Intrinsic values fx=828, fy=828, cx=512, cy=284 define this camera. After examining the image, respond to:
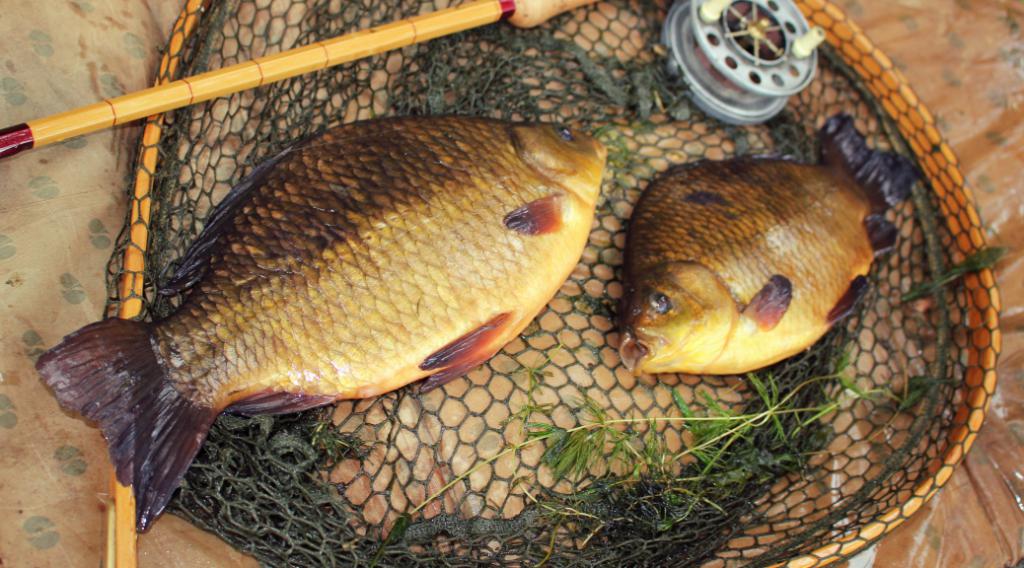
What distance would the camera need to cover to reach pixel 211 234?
2154 mm

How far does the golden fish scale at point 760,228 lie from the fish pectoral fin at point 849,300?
2cm

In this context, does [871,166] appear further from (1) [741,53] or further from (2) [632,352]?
(2) [632,352]

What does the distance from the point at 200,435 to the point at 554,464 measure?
0.97m

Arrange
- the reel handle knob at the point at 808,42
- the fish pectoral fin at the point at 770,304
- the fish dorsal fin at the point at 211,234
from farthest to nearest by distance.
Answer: the reel handle knob at the point at 808,42, the fish pectoral fin at the point at 770,304, the fish dorsal fin at the point at 211,234

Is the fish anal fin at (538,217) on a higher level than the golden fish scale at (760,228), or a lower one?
higher

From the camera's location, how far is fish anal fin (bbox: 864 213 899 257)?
2839 millimetres

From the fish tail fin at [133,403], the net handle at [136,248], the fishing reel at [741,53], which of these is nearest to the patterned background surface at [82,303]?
the net handle at [136,248]

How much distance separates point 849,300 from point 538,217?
3.70ft

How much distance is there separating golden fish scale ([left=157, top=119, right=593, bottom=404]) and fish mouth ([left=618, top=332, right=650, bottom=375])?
0.31 meters

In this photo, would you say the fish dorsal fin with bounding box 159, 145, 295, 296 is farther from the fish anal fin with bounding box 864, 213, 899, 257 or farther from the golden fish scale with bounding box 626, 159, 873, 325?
the fish anal fin with bounding box 864, 213, 899, 257

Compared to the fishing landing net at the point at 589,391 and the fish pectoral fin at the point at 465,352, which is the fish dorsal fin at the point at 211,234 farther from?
the fish pectoral fin at the point at 465,352

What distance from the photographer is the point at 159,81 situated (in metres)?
2.37

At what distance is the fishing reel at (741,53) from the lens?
284 cm

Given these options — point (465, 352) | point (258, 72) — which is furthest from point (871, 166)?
point (258, 72)
